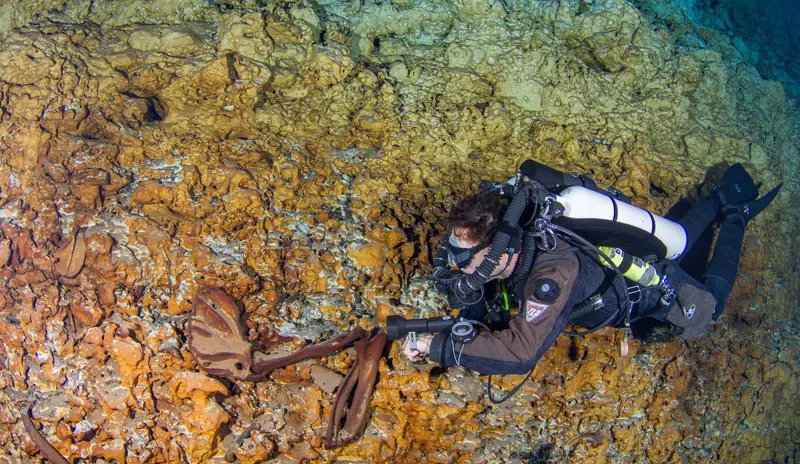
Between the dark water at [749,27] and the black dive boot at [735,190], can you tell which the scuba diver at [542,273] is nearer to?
the black dive boot at [735,190]

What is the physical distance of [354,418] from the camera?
9.26 feet

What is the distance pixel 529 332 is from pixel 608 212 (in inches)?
37.3

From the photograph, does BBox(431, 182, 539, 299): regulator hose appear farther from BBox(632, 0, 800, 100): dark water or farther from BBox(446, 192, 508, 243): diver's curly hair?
BBox(632, 0, 800, 100): dark water

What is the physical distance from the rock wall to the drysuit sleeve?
43 centimetres

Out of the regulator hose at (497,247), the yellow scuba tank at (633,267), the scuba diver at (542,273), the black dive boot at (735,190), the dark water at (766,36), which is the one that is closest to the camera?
the regulator hose at (497,247)

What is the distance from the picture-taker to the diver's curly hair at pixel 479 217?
8.93ft

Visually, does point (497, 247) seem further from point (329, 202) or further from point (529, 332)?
point (329, 202)

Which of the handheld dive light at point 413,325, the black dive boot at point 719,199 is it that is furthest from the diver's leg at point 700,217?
the handheld dive light at point 413,325

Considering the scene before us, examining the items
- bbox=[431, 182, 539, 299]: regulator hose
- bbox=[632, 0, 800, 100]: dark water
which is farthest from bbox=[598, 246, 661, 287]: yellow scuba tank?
bbox=[632, 0, 800, 100]: dark water

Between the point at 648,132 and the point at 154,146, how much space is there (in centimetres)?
463

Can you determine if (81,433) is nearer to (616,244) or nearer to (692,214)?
(616,244)

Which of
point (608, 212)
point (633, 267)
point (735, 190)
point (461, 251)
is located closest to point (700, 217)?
point (735, 190)

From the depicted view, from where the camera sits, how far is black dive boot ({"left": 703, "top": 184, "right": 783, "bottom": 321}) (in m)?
3.75

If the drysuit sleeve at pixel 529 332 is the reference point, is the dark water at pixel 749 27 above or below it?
above
